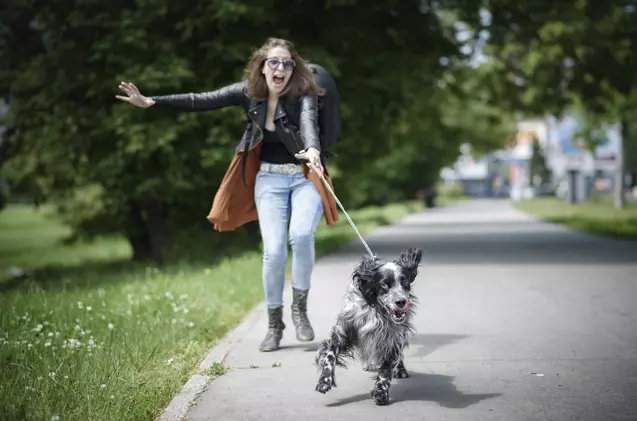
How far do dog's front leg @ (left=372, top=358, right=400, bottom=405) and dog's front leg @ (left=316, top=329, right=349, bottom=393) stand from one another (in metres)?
0.25

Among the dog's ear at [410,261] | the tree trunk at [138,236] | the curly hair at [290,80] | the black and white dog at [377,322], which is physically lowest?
the tree trunk at [138,236]

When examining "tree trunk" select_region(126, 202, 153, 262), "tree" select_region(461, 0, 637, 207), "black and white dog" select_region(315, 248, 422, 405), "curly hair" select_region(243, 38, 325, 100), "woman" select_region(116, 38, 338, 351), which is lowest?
"tree trunk" select_region(126, 202, 153, 262)

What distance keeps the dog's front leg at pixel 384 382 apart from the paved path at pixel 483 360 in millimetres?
66

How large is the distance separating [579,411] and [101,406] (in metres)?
2.46

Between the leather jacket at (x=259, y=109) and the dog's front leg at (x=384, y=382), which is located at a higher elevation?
the leather jacket at (x=259, y=109)

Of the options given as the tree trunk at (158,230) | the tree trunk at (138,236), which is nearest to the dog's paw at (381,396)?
the tree trunk at (158,230)

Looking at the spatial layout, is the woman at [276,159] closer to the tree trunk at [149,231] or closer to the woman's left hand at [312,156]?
the woman's left hand at [312,156]

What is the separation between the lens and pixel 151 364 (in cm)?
685

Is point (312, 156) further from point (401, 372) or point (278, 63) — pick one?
point (401, 372)

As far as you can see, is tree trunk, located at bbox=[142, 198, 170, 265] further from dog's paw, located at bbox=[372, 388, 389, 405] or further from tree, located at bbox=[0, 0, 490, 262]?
dog's paw, located at bbox=[372, 388, 389, 405]

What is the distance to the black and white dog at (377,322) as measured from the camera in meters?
5.69

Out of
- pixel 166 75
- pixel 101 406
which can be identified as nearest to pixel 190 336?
pixel 101 406

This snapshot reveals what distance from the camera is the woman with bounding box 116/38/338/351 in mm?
7285

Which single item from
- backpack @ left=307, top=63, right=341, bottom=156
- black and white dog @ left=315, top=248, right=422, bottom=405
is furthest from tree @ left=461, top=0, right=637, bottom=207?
black and white dog @ left=315, top=248, right=422, bottom=405
